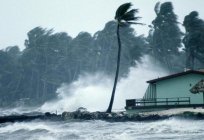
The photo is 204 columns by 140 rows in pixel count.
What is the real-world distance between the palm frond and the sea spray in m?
23.1

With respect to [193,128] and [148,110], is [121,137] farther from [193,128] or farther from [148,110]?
[148,110]

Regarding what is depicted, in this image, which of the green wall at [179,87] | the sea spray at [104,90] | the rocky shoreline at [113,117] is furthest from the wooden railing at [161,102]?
the sea spray at [104,90]

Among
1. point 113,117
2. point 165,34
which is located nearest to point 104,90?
point 165,34

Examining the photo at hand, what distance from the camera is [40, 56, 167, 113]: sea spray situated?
78.1m

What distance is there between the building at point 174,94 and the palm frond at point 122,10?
8.73 m

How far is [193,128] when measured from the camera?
1078 inches

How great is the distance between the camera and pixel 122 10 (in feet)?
161

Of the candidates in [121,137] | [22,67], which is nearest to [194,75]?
[121,137]

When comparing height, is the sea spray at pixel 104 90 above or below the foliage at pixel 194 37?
below

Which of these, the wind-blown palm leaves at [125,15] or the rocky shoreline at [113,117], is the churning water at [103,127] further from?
the wind-blown palm leaves at [125,15]

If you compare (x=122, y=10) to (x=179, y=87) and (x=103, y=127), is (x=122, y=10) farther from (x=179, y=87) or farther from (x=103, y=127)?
(x=103, y=127)

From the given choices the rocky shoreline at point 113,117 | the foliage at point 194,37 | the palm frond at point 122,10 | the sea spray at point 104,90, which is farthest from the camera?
the foliage at point 194,37

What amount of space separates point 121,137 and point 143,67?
267 ft

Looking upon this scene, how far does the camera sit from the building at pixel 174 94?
4372cm
